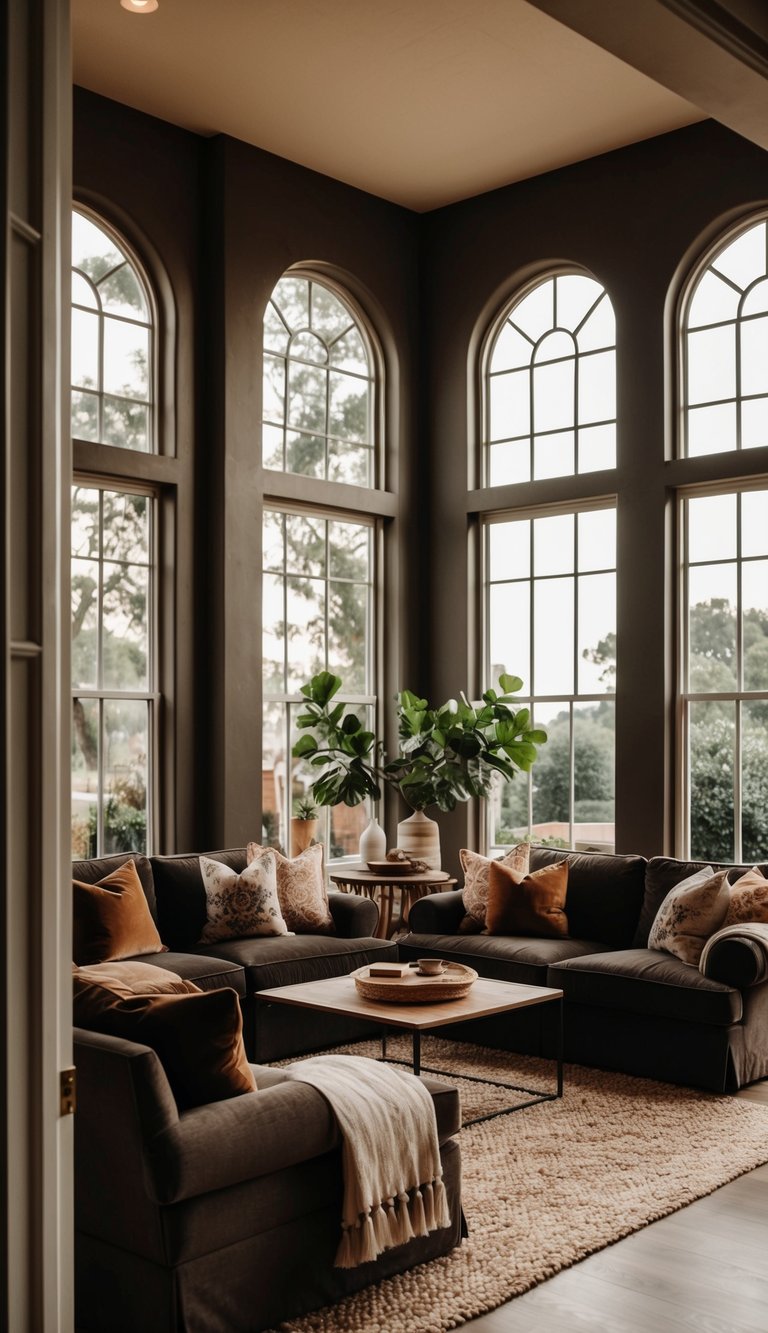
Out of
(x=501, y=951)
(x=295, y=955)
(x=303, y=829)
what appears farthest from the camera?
(x=303, y=829)

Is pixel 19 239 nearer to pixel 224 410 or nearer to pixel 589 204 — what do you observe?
pixel 224 410

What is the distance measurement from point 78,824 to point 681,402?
156 inches

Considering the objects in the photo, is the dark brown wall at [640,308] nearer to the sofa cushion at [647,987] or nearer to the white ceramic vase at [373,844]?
the white ceramic vase at [373,844]

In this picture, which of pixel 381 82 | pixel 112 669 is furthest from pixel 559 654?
pixel 381 82

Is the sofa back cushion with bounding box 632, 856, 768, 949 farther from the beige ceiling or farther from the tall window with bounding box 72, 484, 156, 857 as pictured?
the beige ceiling

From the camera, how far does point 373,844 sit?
7297mm

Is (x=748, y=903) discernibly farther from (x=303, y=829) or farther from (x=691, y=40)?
(x=691, y=40)

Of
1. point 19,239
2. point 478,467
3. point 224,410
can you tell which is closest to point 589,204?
point 478,467

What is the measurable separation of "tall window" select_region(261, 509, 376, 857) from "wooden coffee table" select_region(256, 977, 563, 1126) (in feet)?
7.22

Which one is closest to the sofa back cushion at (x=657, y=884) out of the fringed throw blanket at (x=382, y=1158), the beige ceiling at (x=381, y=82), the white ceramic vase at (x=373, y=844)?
the white ceramic vase at (x=373, y=844)

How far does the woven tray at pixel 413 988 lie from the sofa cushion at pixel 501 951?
873 mm

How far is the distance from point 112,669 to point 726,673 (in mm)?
3257

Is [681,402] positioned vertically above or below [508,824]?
above

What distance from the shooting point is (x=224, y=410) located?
6.86m
